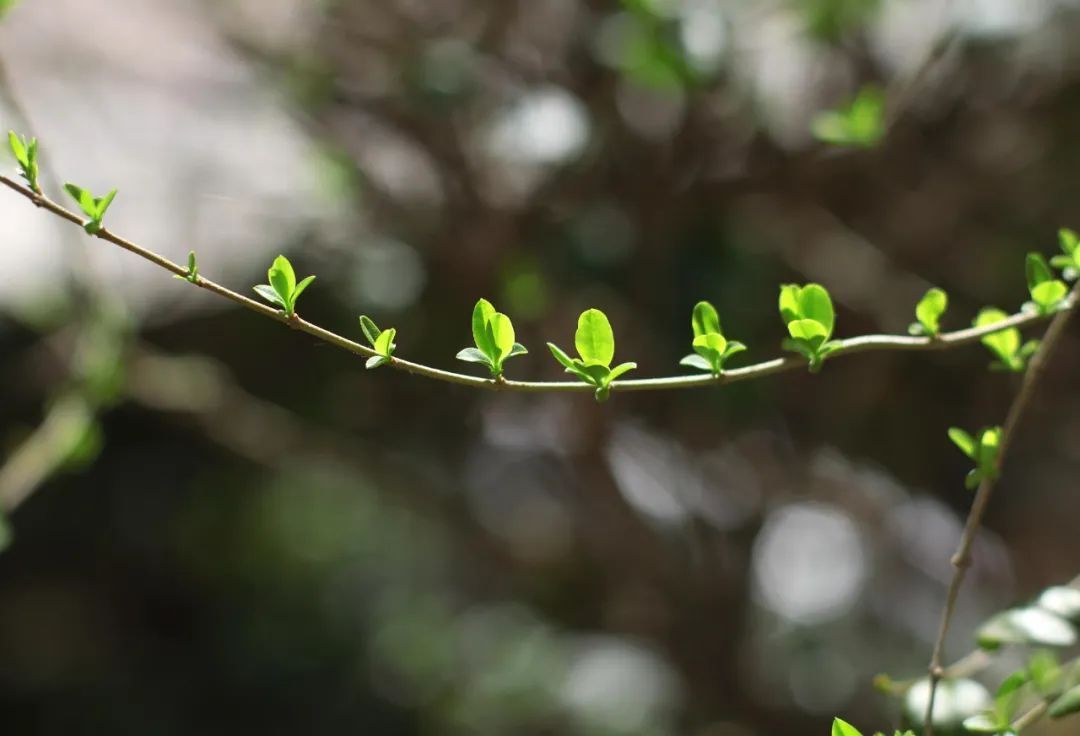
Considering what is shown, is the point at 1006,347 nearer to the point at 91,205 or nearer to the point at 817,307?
the point at 817,307

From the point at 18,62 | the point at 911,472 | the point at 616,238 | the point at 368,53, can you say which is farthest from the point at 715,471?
the point at 18,62

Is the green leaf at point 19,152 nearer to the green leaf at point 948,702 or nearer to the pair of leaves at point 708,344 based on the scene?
the pair of leaves at point 708,344

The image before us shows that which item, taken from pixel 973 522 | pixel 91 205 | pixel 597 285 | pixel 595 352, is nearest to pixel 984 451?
pixel 973 522

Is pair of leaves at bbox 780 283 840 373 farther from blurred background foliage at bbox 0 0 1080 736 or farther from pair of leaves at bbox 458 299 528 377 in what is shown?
blurred background foliage at bbox 0 0 1080 736

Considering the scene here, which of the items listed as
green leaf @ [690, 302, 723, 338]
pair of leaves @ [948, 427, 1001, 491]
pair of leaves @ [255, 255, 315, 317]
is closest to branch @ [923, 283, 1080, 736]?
pair of leaves @ [948, 427, 1001, 491]

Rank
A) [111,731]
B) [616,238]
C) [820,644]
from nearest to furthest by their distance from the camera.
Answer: [616,238] → [820,644] → [111,731]

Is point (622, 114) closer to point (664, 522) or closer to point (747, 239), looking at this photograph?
point (747, 239)
